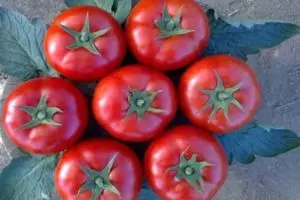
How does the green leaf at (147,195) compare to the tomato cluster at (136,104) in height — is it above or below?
below

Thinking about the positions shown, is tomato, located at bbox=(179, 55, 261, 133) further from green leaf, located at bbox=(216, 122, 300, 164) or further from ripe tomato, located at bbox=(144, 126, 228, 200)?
green leaf, located at bbox=(216, 122, 300, 164)

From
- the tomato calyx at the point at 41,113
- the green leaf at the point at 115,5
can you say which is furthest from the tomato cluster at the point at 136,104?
the green leaf at the point at 115,5

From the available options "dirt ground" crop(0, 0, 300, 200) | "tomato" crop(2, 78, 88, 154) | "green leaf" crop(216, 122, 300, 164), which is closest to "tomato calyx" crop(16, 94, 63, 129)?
"tomato" crop(2, 78, 88, 154)

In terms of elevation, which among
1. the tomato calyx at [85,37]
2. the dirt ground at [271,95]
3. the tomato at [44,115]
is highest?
the tomato calyx at [85,37]

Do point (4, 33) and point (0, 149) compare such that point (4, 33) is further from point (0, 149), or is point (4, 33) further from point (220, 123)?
point (0, 149)

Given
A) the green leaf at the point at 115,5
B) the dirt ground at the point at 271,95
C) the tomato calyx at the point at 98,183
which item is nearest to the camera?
the tomato calyx at the point at 98,183

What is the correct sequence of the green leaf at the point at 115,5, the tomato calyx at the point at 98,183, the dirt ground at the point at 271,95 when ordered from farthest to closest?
the dirt ground at the point at 271,95, the green leaf at the point at 115,5, the tomato calyx at the point at 98,183

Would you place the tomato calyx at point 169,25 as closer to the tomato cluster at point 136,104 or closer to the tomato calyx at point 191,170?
the tomato cluster at point 136,104

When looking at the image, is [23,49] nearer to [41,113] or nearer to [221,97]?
[41,113]
